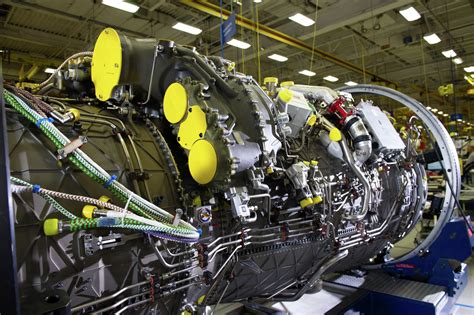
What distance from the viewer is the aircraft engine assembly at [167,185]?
44.6 inches

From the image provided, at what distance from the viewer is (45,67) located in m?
7.45

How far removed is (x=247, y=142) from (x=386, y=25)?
7307 millimetres

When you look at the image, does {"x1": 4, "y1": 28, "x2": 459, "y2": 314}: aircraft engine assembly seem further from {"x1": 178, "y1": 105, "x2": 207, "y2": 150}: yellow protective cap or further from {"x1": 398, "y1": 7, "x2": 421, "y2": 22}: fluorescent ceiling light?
{"x1": 398, "y1": 7, "x2": 421, "y2": 22}: fluorescent ceiling light

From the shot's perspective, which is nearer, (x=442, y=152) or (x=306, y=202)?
(x=306, y=202)

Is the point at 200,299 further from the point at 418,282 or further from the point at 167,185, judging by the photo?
the point at 418,282

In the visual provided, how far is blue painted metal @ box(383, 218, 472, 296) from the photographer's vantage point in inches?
124

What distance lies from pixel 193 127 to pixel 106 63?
20.3 inches

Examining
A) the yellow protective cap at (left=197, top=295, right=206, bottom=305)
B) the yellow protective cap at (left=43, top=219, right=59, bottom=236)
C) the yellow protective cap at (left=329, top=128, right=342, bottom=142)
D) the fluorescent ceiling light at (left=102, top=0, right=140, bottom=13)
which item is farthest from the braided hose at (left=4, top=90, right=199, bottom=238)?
the fluorescent ceiling light at (left=102, top=0, right=140, bottom=13)

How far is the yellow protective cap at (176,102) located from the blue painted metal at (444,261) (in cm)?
276

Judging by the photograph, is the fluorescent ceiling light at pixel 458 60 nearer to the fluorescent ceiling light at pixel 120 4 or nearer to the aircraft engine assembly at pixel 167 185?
the fluorescent ceiling light at pixel 120 4

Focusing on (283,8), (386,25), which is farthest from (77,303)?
(386,25)

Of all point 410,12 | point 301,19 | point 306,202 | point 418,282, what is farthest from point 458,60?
point 306,202

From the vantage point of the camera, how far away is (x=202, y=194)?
5.00 feet

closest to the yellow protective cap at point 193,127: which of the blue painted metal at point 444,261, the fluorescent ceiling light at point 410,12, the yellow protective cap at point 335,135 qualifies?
the yellow protective cap at point 335,135
